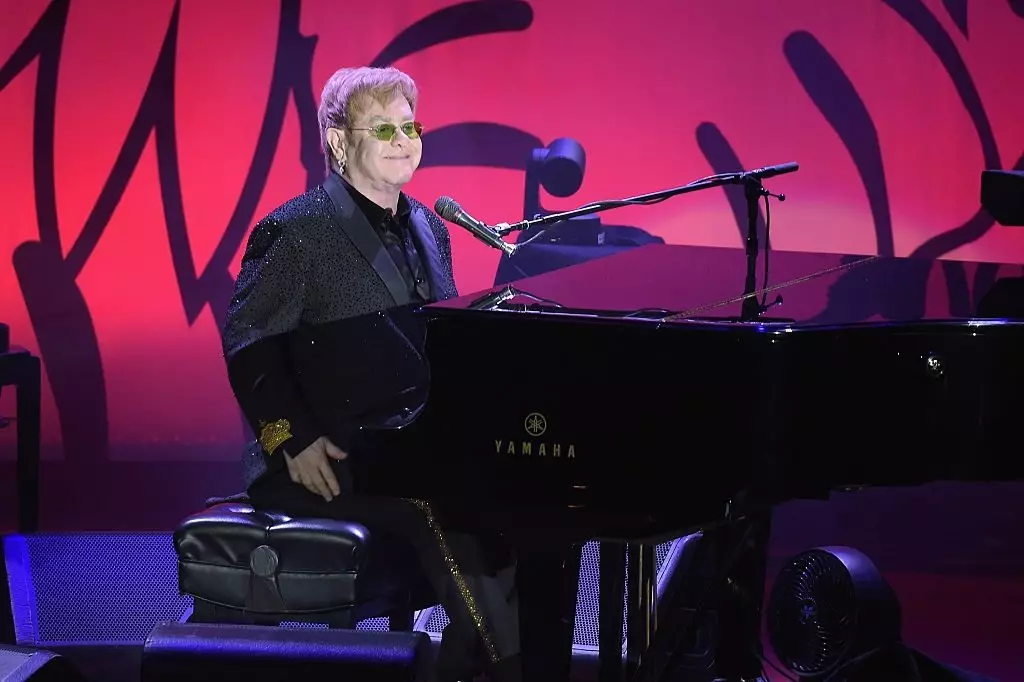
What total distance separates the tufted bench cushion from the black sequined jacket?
0.16 meters

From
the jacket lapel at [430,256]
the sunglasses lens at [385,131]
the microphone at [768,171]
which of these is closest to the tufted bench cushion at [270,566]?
the jacket lapel at [430,256]

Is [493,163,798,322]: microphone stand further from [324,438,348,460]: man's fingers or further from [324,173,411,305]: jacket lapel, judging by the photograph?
[324,438,348,460]: man's fingers

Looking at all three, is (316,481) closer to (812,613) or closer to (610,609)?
(610,609)

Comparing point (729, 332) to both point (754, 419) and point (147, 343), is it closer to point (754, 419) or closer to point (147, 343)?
point (754, 419)

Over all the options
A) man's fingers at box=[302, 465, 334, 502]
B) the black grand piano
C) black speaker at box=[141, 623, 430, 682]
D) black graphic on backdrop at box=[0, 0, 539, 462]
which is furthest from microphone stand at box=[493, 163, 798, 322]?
black graphic on backdrop at box=[0, 0, 539, 462]

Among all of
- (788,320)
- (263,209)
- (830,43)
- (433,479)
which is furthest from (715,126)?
(433,479)

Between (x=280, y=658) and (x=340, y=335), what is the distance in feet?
2.86

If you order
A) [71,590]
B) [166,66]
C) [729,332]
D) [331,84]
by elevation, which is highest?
[166,66]

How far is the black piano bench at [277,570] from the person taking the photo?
2.50m

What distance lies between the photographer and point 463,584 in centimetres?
243

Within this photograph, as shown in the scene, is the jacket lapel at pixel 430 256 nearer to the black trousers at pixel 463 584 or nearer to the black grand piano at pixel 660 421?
the black trousers at pixel 463 584

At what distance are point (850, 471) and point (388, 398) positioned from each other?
1.02 metres

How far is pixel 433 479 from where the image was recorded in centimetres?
203

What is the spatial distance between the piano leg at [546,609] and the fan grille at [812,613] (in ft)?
3.72
